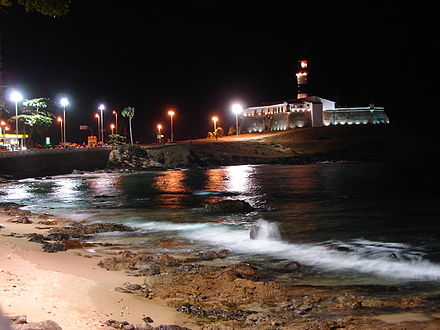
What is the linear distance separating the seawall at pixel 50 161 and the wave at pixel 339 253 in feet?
141

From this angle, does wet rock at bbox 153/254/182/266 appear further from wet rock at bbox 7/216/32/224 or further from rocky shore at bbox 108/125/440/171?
rocky shore at bbox 108/125/440/171

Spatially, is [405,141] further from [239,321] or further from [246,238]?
[239,321]

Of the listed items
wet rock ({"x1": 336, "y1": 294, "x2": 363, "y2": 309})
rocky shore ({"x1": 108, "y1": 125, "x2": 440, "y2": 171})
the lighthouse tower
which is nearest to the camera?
wet rock ({"x1": 336, "y1": 294, "x2": 363, "y2": 309})

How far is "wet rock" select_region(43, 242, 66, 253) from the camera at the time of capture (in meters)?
14.4

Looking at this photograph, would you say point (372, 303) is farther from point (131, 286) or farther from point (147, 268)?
point (147, 268)

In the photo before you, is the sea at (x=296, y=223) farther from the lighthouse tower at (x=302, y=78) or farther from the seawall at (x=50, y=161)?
the lighthouse tower at (x=302, y=78)

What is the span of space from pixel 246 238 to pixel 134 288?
845 centimetres

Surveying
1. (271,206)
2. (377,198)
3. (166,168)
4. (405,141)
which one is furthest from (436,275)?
(405,141)

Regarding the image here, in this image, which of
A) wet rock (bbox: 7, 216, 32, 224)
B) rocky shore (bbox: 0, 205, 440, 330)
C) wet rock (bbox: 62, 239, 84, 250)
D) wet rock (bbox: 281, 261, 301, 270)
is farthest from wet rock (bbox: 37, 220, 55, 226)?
wet rock (bbox: 281, 261, 301, 270)

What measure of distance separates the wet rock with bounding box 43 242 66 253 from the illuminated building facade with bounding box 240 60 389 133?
10685 centimetres

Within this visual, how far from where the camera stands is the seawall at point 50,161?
57.8 meters

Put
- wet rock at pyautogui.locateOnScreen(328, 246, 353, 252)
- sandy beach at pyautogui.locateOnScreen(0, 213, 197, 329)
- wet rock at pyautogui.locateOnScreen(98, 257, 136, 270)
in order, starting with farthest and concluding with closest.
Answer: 1. wet rock at pyautogui.locateOnScreen(328, 246, 353, 252)
2. wet rock at pyautogui.locateOnScreen(98, 257, 136, 270)
3. sandy beach at pyautogui.locateOnScreen(0, 213, 197, 329)

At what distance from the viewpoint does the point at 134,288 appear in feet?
35.3

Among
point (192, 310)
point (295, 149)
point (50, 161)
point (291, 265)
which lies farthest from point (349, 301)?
point (295, 149)
